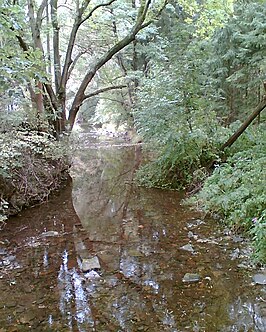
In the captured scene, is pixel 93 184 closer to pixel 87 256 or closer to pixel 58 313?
pixel 87 256

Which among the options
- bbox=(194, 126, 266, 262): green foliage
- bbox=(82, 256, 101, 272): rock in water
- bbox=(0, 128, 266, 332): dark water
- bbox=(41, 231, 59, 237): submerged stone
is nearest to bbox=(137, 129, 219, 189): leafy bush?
bbox=(194, 126, 266, 262): green foliage

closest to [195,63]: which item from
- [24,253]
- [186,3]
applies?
[186,3]

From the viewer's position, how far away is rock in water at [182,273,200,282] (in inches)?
161

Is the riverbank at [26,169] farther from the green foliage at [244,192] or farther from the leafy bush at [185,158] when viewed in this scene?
the green foliage at [244,192]

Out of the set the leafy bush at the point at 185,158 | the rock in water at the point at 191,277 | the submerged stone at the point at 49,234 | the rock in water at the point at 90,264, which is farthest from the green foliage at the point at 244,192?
the submerged stone at the point at 49,234

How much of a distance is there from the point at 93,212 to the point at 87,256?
2.48 metres

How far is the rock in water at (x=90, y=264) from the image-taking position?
15.0 feet

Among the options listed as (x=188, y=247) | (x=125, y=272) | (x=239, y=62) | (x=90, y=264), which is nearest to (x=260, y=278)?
(x=188, y=247)

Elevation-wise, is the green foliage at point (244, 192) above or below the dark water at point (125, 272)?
above

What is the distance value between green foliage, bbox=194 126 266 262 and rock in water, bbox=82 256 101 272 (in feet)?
6.81

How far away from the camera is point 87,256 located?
5020 millimetres

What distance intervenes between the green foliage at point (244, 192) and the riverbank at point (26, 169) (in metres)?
3.70

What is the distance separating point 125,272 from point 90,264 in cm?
55

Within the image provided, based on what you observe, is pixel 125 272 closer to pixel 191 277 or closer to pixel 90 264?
pixel 90 264
